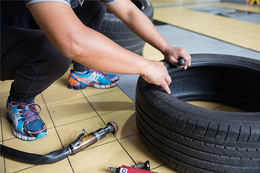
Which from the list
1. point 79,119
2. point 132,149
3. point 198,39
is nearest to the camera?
point 132,149

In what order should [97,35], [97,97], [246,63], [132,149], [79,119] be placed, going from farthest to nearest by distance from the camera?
[97,97] → [79,119] → [246,63] → [132,149] → [97,35]

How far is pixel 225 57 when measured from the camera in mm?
1285

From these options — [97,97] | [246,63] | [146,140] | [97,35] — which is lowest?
[97,97]

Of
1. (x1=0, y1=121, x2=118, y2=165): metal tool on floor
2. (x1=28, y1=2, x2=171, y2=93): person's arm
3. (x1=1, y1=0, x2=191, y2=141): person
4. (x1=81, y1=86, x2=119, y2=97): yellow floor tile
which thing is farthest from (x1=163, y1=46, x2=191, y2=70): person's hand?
(x1=81, y1=86, x2=119, y2=97): yellow floor tile

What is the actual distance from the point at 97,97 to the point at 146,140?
2.08ft

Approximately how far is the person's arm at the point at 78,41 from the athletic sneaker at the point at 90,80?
0.89m

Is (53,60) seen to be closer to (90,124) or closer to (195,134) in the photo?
(90,124)

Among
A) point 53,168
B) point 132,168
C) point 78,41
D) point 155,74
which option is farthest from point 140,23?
point 53,168

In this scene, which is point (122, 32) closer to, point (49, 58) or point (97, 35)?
point (49, 58)

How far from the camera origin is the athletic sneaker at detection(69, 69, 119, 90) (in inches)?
64.8

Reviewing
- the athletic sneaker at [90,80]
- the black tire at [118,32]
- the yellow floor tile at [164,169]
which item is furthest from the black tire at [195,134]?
the black tire at [118,32]

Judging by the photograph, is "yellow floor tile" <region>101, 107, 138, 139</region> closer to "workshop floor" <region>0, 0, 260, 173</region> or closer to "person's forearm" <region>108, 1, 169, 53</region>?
"workshop floor" <region>0, 0, 260, 173</region>

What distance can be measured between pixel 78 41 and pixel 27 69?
504 millimetres

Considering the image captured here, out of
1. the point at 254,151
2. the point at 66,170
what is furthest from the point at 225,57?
the point at 66,170
